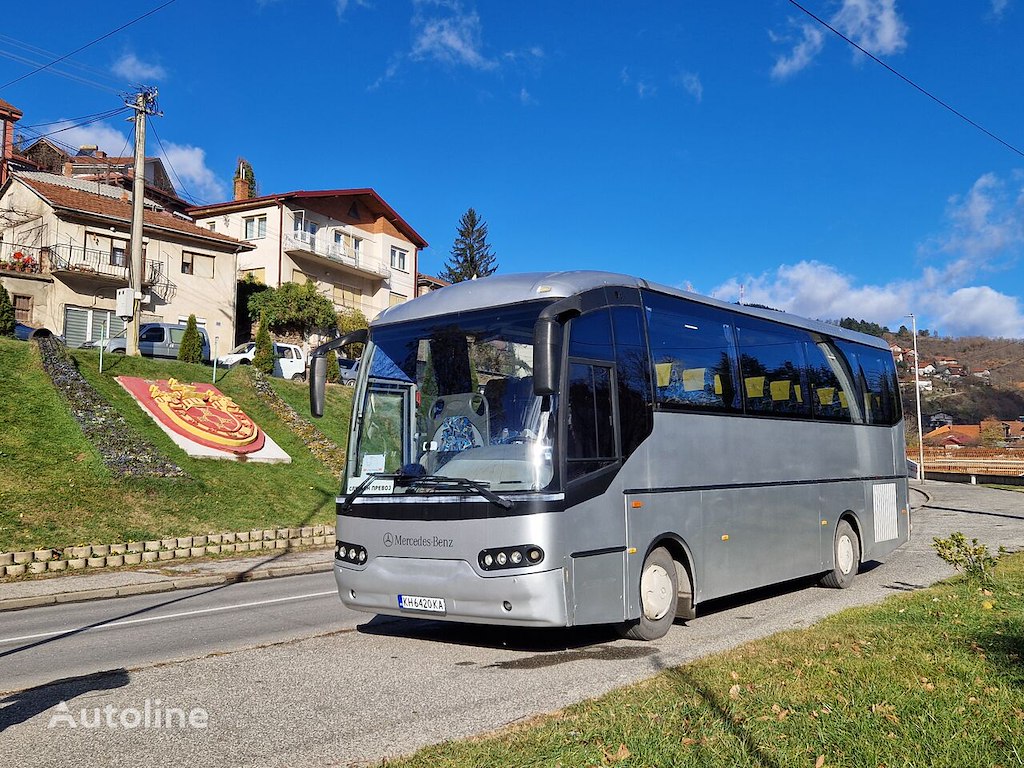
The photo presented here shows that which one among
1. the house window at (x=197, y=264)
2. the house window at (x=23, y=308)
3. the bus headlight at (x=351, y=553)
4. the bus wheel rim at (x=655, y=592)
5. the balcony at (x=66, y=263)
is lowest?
the bus wheel rim at (x=655, y=592)

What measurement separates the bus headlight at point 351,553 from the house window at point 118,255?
37506 millimetres

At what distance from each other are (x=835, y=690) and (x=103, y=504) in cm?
1676

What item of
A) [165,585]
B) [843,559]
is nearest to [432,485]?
[843,559]

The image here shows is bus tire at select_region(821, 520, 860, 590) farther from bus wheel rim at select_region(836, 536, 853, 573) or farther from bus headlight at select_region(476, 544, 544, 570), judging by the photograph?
bus headlight at select_region(476, 544, 544, 570)

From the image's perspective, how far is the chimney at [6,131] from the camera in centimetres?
5125

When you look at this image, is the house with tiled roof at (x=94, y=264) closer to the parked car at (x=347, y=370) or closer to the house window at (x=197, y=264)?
the house window at (x=197, y=264)

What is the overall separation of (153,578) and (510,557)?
32.8 feet

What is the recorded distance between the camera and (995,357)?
78.3 m

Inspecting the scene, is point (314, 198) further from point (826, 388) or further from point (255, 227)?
point (826, 388)

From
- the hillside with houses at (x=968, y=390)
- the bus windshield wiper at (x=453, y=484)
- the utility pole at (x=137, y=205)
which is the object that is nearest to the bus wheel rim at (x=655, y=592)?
the bus windshield wiper at (x=453, y=484)

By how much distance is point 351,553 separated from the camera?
871cm

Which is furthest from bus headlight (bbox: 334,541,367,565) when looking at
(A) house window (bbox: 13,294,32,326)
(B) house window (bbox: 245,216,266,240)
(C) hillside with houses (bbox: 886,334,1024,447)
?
(C) hillside with houses (bbox: 886,334,1024,447)

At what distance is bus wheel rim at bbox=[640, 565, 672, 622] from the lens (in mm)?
8781

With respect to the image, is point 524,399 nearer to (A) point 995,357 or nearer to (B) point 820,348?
(B) point 820,348
